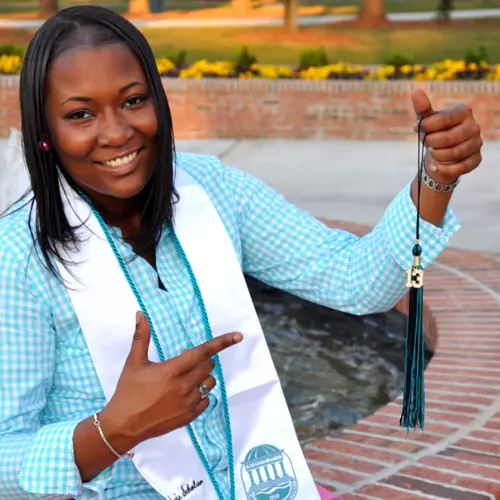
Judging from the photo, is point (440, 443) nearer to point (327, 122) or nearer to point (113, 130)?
point (113, 130)

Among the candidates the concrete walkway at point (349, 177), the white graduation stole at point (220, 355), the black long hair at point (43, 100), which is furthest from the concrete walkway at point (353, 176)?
the black long hair at point (43, 100)

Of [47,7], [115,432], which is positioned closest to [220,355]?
[115,432]

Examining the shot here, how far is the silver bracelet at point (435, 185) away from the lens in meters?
1.78

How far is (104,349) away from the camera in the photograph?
70.8 inches

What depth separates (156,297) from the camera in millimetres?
1867

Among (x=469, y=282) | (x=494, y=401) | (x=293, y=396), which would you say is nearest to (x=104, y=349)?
(x=494, y=401)

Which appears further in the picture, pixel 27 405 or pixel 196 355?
pixel 27 405

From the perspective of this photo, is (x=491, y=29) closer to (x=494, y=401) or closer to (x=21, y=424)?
(x=494, y=401)

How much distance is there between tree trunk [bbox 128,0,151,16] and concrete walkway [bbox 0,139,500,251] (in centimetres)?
1445

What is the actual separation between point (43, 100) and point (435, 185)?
0.71 metres

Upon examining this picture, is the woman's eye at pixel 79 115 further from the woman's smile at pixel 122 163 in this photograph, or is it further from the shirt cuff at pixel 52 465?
the shirt cuff at pixel 52 465

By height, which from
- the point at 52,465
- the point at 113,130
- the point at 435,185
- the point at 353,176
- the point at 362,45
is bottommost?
the point at 362,45

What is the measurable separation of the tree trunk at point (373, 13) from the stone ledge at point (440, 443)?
16880mm

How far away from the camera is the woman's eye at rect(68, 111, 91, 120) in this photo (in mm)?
1733
